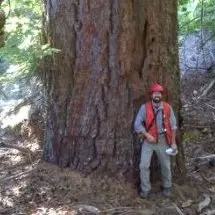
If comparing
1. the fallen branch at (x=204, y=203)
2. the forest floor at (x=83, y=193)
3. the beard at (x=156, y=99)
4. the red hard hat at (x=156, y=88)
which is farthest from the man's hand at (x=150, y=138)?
the fallen branch at (x=204, y=203)

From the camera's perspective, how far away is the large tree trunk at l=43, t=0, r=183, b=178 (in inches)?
215

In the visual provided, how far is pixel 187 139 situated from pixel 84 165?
106 inches

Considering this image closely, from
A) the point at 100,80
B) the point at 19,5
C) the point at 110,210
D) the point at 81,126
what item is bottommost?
the point at 110,210

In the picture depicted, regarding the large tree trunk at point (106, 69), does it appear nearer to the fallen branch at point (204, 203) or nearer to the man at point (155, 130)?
the man at point (155, 130)

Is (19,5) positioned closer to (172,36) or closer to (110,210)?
(172,36)

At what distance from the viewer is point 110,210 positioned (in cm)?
527

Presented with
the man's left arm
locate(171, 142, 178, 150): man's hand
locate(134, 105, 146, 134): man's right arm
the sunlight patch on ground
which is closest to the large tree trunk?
locate(134, 105, 146, 134): man's right arm

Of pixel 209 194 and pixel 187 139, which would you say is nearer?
pixel 209 194

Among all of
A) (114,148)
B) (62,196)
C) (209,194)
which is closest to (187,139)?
(209,194)

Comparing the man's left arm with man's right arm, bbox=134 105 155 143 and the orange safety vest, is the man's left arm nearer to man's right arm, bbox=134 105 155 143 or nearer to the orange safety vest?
the orange safety vest

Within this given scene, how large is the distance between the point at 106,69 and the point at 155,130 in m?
0.91

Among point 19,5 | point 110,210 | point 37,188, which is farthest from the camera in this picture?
point 19,5

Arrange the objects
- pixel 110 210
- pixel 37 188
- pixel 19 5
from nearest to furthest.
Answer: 1. pixel 110 210
2. pixel 37 188
3. pixel 19 5

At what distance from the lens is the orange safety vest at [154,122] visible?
5.46m
